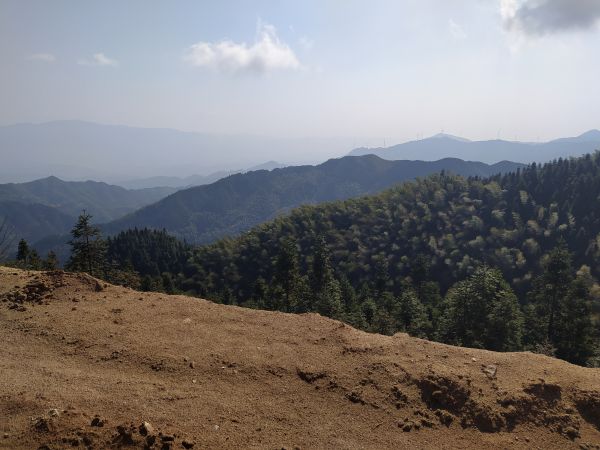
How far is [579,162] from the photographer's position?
456 feet

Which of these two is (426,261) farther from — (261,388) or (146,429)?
(146,429)

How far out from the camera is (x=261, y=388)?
11.2 m

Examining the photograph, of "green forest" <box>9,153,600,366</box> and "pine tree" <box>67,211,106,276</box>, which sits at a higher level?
"pine tree" <box>67,211,106,276</box>

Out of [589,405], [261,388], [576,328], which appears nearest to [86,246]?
[261,388]

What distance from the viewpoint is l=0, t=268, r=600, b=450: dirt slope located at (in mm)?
9367

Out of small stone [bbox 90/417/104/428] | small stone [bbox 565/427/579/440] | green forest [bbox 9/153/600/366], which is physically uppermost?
small stone [bbox 90/417/104/428]

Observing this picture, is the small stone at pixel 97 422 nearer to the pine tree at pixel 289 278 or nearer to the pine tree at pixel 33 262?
the pine tree at pixel 289 278

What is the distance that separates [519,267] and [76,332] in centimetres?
10468

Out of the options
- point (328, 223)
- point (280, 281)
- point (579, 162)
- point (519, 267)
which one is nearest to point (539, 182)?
point (579, 162)

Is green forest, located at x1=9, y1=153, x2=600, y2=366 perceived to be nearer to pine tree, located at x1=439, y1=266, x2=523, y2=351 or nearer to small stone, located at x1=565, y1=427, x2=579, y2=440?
pine tree, located at x1=439, y1=266, x2=523, y2=351

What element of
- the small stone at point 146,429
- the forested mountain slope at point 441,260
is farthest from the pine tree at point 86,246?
the small stone at point 146,429

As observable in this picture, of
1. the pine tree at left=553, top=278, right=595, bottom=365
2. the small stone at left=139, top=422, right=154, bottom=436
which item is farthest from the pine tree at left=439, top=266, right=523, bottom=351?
the small stone at left=139, top=422, right=154, bottom=436

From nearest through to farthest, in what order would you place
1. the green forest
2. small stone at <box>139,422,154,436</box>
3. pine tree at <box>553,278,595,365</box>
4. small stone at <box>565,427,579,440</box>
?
Answer: small stone at <box>139,422,154,436</box> < small stone at <box>565,427,579,440</box> < pine tree at <box>553,278,595,365</box> < the green forest

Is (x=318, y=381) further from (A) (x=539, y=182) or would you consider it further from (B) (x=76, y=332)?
(A) (x=539, y=182)
